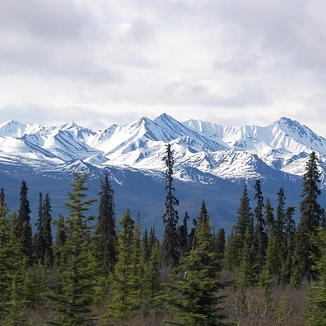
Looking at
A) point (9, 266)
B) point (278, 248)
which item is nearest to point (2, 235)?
point (9, 266)

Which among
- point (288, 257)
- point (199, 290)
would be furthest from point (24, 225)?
point (199, 290)

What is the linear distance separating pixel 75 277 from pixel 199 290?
372 cm

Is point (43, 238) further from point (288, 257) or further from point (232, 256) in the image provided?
point (288, 257)

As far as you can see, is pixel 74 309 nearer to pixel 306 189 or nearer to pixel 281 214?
pixel 306 189

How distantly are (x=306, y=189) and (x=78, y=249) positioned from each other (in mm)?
29244

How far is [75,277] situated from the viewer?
44.2ft

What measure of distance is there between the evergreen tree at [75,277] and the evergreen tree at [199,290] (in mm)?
2823

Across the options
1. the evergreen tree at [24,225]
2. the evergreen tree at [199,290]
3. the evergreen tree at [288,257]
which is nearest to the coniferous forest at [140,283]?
the evergreen tree at [199,290]

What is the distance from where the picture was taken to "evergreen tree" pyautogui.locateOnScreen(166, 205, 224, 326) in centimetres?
1195

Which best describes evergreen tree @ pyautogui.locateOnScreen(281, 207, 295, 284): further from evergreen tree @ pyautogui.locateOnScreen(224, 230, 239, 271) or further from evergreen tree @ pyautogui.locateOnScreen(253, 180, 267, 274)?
evergreen tree @ pyautogui.locateOnScreen(224, 230, 239, 271)

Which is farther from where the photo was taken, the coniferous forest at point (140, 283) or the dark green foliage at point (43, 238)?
the dark green foliage at point (43, 238)

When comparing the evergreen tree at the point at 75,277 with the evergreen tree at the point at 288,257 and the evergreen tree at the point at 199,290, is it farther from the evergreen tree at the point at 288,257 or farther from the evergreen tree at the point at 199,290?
the evergreen tree at the point at 288,257

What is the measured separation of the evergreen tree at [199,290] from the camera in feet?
39.2

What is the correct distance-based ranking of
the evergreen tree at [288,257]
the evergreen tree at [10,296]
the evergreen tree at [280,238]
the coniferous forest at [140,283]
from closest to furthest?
the coniferous forest at [140,283]
the evergreen tree at [10,296]
the evergreen tree at [288,257]
the evergreen tree at [280,238]
